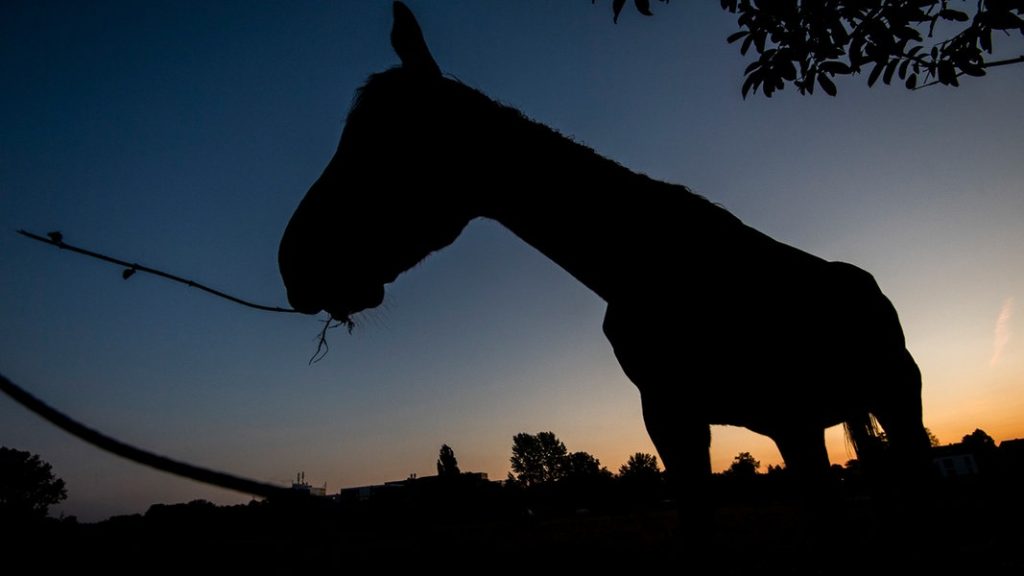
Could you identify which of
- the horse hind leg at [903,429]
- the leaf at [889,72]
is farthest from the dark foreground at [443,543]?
the leaf at [889,72]

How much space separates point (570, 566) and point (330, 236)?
147 inches

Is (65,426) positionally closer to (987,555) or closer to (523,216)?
(523,216)

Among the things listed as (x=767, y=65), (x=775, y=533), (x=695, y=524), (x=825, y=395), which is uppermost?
(x=767, y=65)

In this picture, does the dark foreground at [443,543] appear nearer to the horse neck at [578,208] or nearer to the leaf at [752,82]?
the horse neck at [578,208]

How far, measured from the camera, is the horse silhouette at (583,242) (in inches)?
92.6

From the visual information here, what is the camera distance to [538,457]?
100 metres

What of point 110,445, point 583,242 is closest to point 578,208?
point 583,242

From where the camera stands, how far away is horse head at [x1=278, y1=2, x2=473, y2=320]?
92.0 inches

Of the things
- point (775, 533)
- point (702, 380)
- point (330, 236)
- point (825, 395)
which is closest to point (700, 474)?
point (702, 380)

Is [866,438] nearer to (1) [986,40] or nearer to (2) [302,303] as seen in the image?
(1) [986,40]

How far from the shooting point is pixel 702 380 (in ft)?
7.80

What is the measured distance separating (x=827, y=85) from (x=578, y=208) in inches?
90.0

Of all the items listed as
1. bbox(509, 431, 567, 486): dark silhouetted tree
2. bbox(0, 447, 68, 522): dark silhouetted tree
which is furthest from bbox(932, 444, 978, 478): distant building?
bbox(0, 447, 68, 522): dark silhouetted tree

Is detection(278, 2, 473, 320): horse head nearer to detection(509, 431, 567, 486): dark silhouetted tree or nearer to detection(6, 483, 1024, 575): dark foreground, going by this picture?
detection(6, 483, 1024, 575): dark foreground
